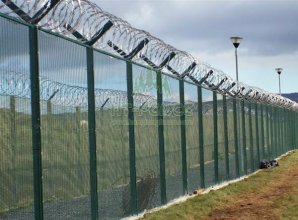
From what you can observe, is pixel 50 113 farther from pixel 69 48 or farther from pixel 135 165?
pixel 135 165

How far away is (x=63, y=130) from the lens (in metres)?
6.21

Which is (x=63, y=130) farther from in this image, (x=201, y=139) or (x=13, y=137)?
(x=201, y=139)

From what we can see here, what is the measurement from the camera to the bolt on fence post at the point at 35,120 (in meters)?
5.47

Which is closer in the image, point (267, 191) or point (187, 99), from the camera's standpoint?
point (187, 99)

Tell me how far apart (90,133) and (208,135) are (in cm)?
598

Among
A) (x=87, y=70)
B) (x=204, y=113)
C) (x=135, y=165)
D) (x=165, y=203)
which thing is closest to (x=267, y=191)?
(x=204, y=113)

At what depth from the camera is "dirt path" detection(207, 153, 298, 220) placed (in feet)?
29.6

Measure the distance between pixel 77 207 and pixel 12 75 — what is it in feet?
6.28

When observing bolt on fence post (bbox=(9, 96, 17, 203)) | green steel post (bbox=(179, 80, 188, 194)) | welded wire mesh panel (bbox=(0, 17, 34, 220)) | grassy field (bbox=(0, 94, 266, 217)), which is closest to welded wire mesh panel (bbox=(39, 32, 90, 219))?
grassy field (bbox=(0, 94, 266, 217))

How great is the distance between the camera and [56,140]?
19.7ft

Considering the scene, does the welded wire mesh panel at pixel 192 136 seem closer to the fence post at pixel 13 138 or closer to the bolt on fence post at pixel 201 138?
the bolt on fence post at pixel 201 138

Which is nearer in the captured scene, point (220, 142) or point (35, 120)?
point (35, 120)

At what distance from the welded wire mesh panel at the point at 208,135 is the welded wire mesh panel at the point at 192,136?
60 cm

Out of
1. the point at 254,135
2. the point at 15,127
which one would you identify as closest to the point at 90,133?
the point at 15,127
